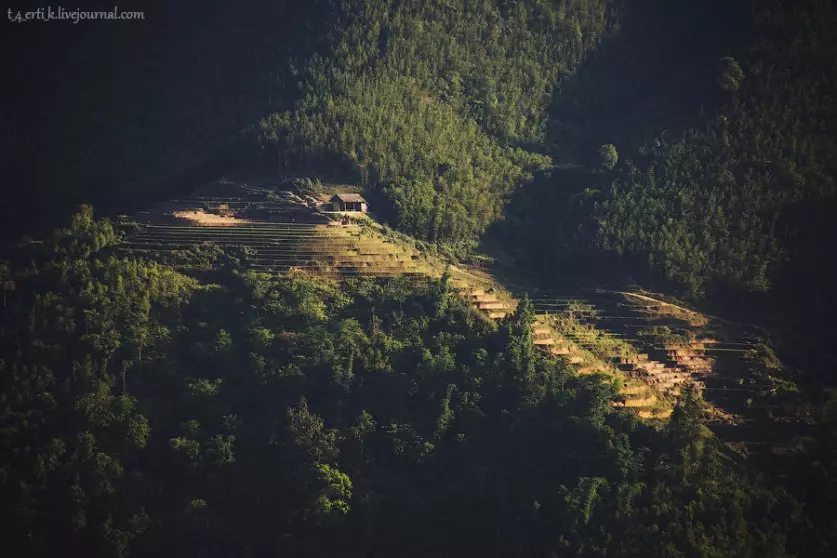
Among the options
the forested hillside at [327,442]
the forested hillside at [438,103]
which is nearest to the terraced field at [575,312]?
the forested hillside at [327,442]

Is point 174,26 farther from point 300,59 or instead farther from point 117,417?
point 117,417

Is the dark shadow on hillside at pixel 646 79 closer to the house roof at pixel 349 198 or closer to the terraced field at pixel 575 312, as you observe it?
the terraced field at pixel 575 312

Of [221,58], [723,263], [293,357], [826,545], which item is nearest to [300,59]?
[221,58]

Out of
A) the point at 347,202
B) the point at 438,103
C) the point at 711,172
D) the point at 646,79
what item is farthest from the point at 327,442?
the point at 646,79

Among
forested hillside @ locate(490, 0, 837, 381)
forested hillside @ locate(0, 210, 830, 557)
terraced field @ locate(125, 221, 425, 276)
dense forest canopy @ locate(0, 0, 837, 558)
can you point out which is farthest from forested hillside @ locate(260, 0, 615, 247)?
forested hillside @ locate(0, 210, 830, 557)

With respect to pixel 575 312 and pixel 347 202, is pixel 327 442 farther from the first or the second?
pixel 575 312

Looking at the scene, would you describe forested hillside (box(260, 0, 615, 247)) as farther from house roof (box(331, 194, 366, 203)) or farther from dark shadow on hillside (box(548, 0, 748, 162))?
house roof (box(331, 194, 366, 203))
